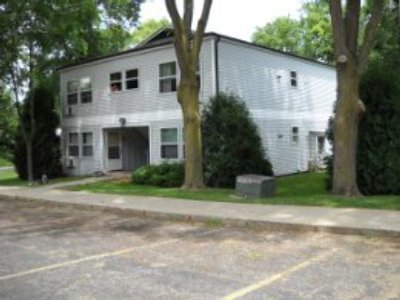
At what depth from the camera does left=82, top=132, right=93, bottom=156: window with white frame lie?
95.0 ft

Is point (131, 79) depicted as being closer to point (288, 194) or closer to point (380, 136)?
point (288, 194)

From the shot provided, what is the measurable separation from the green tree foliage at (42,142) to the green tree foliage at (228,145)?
35.4 ft

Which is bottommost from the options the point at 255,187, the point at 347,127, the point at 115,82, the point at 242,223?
the point at 242,223

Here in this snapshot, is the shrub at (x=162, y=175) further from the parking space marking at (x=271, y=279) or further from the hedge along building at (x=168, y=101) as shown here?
the parking space marking at (x=271, y=279)

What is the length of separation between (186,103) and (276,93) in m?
7.78

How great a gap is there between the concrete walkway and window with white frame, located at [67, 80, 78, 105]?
12.5m

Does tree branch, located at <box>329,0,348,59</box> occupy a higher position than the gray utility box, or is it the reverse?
tree branch, located at <box>329,0,348,59</box>

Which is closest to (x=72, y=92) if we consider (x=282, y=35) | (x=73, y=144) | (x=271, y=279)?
(x=73, y=144)

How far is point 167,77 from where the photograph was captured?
24.6 m

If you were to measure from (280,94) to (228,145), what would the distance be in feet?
21.3

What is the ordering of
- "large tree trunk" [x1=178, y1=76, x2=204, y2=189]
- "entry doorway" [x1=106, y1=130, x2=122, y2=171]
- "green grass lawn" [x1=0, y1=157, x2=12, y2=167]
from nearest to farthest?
"large tree trunk" [x1=178, y1=76, x2=204, y2=189] < "entry doorway" [x1=106, y1=130, x2=122, y2=171] < "green grass lawn" [x1=0, y1=157, x2=12, y2=167]

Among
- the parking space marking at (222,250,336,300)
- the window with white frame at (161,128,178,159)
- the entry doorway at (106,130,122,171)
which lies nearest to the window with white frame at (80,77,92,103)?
the entry doorway at (106,130,122,171)

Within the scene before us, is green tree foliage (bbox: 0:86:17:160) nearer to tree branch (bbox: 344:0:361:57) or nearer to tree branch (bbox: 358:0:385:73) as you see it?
tree branch (bbox: 344:0:361:57)

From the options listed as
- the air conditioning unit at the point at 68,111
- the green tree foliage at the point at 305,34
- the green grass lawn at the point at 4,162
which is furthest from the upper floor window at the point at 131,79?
the green grass lawn at the point at 4,162
